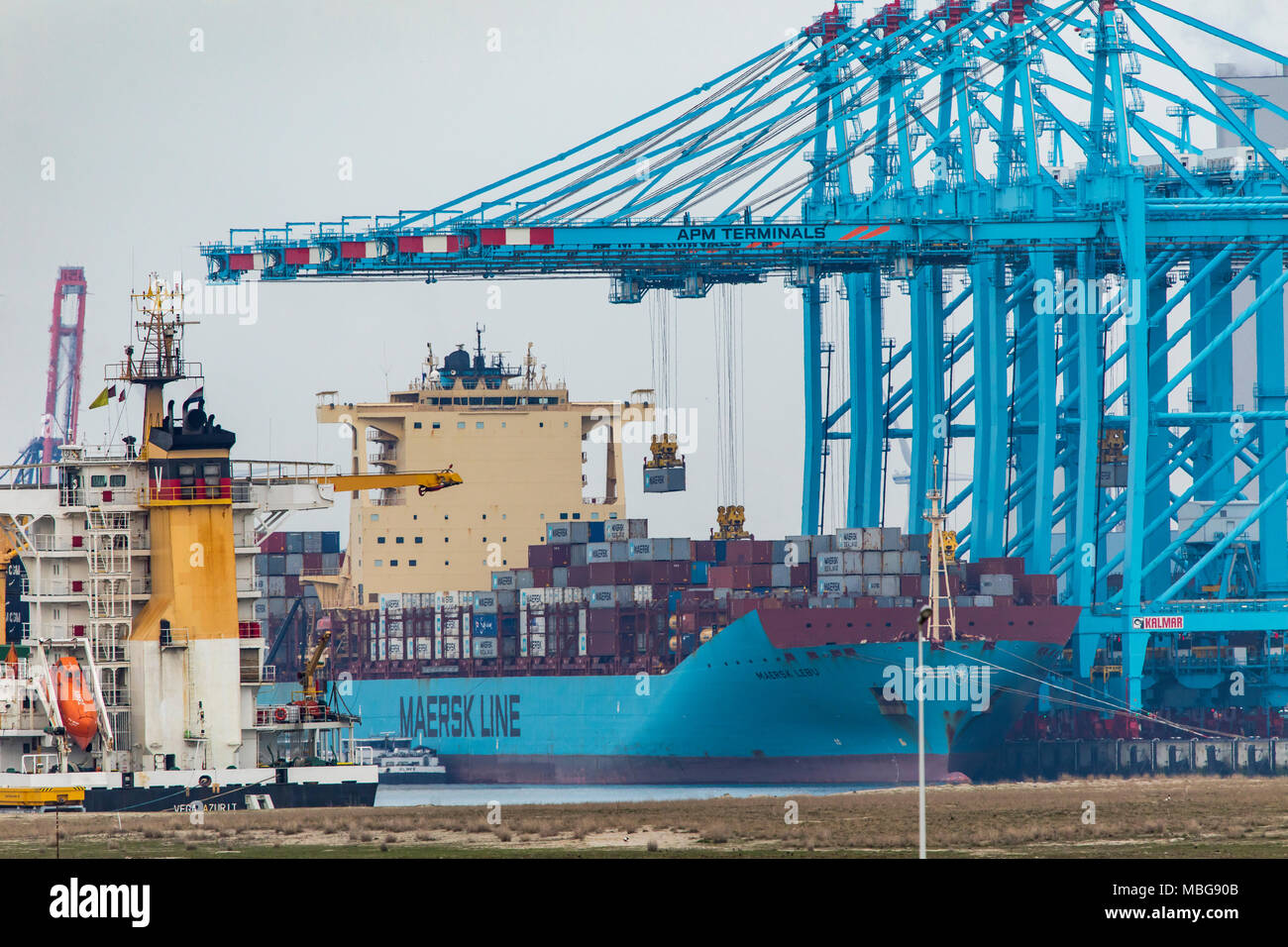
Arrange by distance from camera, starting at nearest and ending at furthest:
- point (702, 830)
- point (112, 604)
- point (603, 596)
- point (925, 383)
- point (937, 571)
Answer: point (702, 830)
point (112, 604)
point (937, 571)
point (603, 596)
point (925, 383)

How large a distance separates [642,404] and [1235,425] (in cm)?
2105

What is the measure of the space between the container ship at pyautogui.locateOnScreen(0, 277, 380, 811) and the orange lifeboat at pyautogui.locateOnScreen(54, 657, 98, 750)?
2cm

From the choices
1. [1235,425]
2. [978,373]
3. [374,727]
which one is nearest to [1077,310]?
[978,373]

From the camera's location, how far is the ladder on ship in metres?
41.4

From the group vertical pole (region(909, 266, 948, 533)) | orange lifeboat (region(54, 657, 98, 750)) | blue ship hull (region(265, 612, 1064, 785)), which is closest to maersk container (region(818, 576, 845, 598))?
blue ship hull (region(265, 612, 1064, 785))

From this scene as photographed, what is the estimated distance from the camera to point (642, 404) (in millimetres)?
84375

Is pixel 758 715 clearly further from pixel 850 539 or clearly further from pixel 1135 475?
pixel 1135 475

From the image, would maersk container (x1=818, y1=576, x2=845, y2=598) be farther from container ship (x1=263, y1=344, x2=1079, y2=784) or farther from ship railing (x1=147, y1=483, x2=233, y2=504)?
ship railing (x1=147, y1=483, x2=233, y2=504)

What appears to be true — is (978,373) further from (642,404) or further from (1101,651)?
(642,404)

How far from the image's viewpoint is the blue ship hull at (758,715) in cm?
6519

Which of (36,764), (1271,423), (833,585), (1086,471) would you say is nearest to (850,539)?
(833,585)

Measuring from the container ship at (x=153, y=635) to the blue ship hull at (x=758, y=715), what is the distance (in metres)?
25.4

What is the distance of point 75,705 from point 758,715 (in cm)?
3145

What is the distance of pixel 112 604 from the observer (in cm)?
4162
